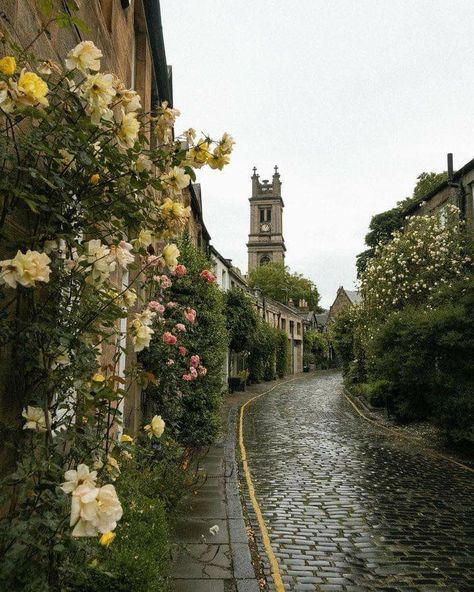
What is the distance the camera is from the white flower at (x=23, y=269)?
2.19m

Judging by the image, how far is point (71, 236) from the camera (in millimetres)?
2828

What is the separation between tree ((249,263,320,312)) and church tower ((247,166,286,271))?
6203mm

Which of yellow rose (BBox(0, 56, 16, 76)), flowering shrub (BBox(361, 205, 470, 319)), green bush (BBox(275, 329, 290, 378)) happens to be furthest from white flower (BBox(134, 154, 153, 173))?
green bush (BBox(275, 329, 290, 378))

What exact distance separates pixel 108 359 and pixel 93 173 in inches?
148

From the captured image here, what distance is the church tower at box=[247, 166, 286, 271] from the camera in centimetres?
8762

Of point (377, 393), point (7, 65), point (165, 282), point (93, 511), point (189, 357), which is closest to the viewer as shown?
point (93, 511)

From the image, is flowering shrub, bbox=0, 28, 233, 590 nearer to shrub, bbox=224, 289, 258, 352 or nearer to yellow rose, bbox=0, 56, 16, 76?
yellow rose, bbox=0, 56, 16, 76

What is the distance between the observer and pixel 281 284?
77.3 meters

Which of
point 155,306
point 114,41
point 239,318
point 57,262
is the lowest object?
point 57,262

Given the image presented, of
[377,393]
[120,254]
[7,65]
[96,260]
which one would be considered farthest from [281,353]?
[7,65]

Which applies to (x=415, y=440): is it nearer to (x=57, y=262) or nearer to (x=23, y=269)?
(x=57, y=262)

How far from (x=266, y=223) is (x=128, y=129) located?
89.2m

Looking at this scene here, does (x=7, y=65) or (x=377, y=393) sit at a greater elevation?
(x=7, y=65)

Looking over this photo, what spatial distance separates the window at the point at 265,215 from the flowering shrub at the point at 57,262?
291 ft
